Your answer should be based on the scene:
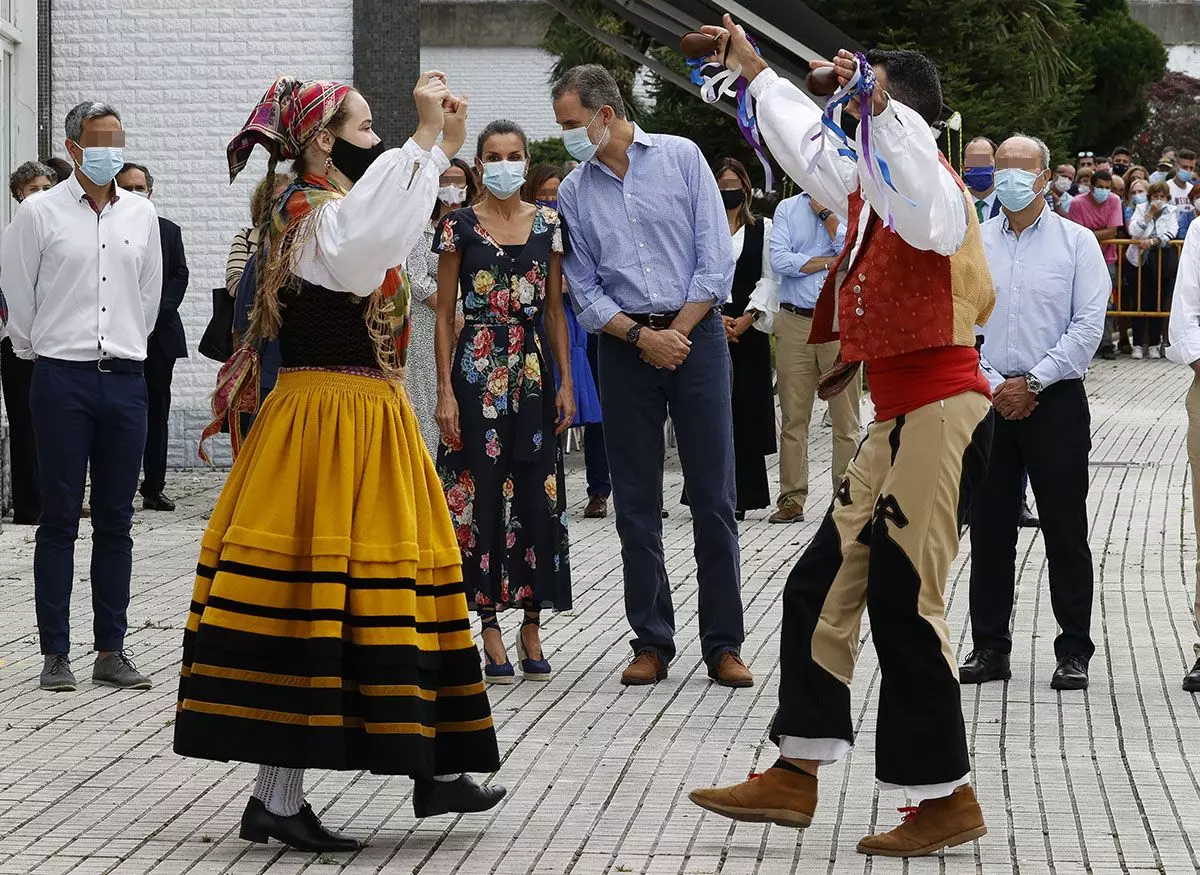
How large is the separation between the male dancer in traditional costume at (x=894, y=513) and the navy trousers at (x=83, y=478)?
325 cm

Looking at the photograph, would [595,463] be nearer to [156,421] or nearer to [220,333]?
[220,333]

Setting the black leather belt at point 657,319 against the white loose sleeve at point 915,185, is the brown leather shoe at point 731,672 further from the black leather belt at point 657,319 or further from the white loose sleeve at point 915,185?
the white loose sleeve at point 915,185

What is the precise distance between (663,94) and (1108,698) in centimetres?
2176

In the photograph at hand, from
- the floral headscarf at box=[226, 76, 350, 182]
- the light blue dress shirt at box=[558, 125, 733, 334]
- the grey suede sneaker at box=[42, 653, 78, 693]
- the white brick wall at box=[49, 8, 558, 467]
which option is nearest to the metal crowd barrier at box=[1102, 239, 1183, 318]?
the white brick wall at box=[49, 8, 558, 467]

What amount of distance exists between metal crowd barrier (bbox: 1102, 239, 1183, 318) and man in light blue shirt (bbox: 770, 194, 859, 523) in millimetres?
13122

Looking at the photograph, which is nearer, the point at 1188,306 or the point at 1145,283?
the point at 1188,306

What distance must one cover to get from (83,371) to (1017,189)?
3.74 meters

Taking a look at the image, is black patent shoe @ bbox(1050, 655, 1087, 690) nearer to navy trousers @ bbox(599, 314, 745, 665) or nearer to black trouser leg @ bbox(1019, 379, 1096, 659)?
black trouser leg @ bbox(1019, 379, 1096, 659)

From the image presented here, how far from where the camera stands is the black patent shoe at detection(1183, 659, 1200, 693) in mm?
7867

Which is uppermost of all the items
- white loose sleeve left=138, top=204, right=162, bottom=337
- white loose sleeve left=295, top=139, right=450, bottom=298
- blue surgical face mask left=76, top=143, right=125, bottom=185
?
blue surgical face mask left=76, top=143, right=125, bottom=185

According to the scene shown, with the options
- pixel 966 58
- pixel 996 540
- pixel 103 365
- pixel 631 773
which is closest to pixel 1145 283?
pixel 966 58

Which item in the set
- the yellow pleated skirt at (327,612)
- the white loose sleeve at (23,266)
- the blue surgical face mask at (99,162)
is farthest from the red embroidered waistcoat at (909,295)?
→ the white loose sleeve at (23,266)

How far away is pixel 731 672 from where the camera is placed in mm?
7961

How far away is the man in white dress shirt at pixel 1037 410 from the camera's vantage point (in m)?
7.96
